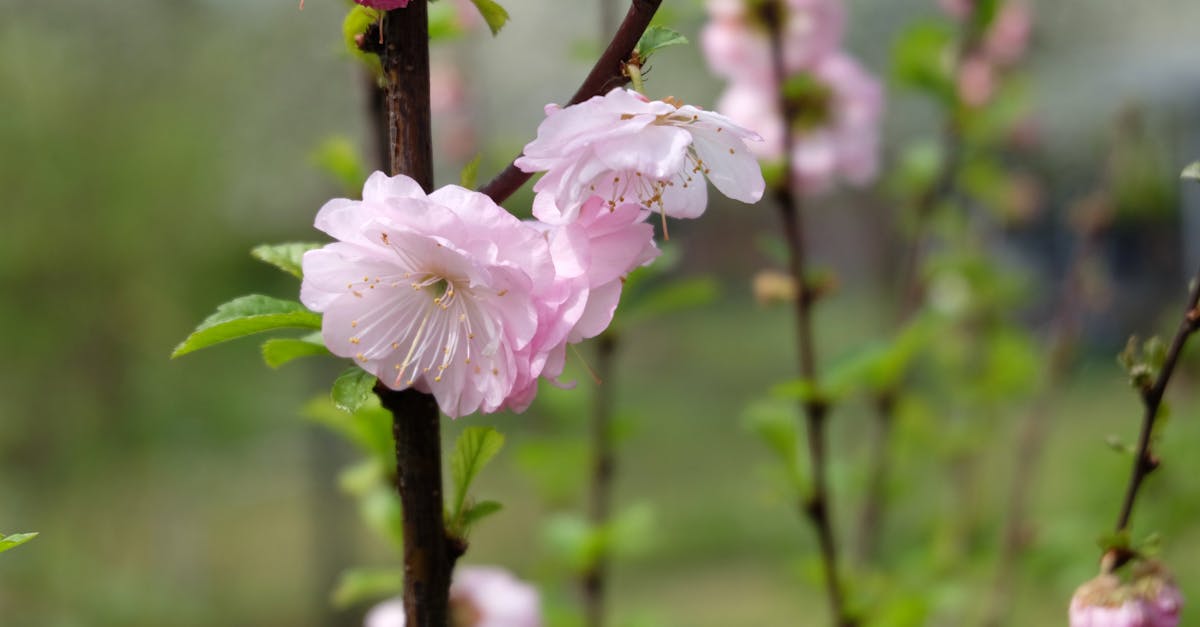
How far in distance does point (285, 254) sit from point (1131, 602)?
46 cm

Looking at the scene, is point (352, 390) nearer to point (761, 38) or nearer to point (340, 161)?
point (340, 161)

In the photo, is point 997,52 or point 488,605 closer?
point 488,605

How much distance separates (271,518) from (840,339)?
11.6 feet

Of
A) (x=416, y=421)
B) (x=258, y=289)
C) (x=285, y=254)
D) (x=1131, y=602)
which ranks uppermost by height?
(x=258, y=289)

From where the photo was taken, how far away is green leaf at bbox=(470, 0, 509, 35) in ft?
1.64

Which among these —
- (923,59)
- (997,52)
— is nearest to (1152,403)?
(923,59)

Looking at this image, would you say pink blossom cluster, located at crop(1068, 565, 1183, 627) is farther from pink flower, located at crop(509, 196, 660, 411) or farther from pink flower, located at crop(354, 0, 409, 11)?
pink flower, located at crop(354, 0, 409, 11)

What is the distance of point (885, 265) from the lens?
2.75m

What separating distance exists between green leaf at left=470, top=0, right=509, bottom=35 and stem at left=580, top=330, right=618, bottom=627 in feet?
2.08

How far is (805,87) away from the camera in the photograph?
1.00 m

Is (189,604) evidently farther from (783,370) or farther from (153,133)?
(783,370)

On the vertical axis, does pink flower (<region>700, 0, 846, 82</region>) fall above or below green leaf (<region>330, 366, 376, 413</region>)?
above

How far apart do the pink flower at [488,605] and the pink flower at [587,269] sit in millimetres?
549

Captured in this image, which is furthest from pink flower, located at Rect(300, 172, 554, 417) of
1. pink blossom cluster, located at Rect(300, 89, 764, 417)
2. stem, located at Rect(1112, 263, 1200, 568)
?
stem, located at Rect(1112, 263, 1200, 568)
